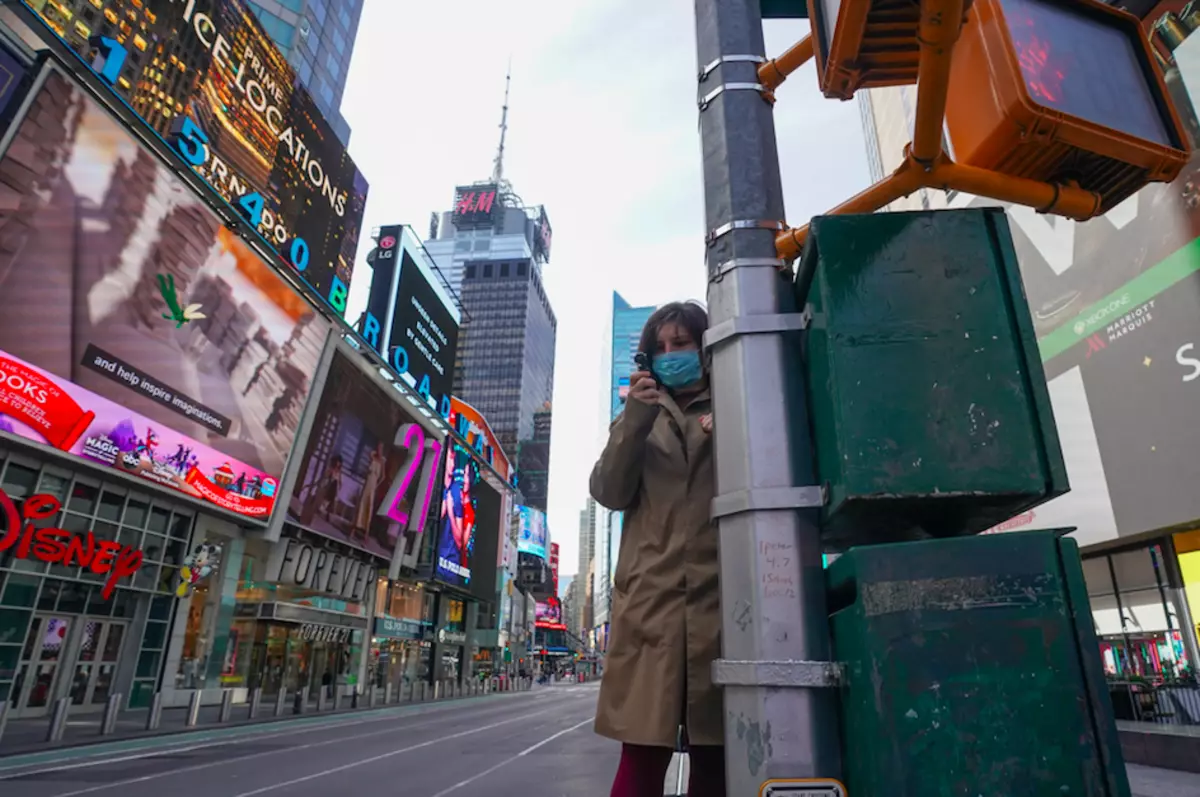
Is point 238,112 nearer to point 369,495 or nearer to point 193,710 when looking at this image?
point 369,495

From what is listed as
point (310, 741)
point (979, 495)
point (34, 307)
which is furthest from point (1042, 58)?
point (34, 307)

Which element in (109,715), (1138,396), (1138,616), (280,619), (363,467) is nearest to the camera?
(109,715)

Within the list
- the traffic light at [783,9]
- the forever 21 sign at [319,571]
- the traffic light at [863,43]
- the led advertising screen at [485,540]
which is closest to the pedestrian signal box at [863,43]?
the traffic light at [863,43]

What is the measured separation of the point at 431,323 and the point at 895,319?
128 feet

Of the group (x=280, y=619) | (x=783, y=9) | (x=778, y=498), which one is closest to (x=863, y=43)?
(x=783, y=9)

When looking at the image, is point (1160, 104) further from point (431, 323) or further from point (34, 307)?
point (431, 323)

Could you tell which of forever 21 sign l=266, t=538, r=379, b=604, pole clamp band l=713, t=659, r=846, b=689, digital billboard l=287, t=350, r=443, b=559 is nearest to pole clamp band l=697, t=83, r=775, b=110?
pole clamp band l=713, t=659, r=846, b=689

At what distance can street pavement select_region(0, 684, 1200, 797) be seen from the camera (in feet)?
28.0

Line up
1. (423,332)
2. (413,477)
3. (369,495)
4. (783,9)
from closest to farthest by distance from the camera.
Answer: (783,9), (369,495), (413,477), (423,332)

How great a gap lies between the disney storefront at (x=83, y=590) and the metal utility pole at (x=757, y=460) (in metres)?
18.9

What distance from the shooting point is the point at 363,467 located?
30.1 m

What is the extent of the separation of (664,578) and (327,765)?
11.7 meters

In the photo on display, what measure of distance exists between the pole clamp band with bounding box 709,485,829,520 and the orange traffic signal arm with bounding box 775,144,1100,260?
0.59 meters

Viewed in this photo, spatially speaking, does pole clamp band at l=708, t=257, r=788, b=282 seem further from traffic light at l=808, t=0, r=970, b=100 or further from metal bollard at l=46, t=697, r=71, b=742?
metal bollard at l=46, t=697, r=71, b=742
